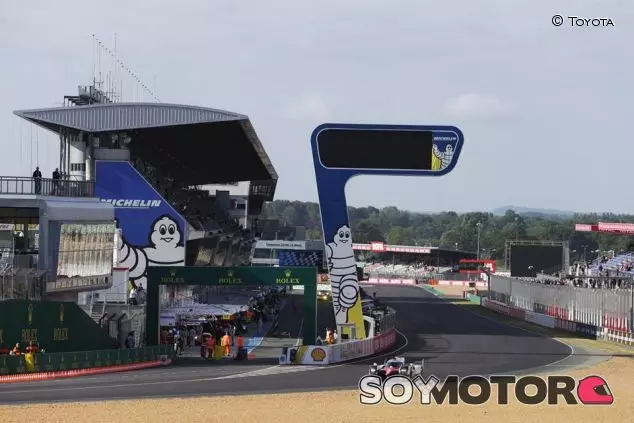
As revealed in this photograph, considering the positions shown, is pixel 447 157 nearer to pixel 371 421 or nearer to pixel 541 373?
pixel 541 373

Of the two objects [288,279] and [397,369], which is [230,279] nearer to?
[288,279]

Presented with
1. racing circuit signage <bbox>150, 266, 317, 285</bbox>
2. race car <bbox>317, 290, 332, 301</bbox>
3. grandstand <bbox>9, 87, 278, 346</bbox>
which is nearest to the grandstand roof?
grandstand <bbox>9, 87, 278, 346</bbox>

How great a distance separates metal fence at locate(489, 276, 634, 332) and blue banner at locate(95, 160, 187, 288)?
25.3 metres

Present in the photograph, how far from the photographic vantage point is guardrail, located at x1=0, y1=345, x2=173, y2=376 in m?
36.5

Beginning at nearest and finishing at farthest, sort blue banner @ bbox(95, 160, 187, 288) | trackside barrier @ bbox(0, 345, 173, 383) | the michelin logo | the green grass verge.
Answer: trackside barrier @ bbox(0, 345, 173, 383) → the green grass verge → blue banner @ bbox(95, 160, 187, 288) → the michelin logo

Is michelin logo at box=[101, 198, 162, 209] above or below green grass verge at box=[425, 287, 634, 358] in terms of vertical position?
above

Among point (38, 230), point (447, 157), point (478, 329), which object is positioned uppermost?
point (447, 157)

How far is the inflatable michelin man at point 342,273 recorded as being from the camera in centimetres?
4916

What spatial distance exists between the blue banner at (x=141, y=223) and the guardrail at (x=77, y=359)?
24952 mm

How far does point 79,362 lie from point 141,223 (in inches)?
1195

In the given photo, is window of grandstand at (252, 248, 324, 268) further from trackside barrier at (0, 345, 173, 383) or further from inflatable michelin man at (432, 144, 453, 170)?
trackside barrier at (0, 345, 173, 383)

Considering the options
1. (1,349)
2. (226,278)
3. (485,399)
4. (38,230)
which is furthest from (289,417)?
(38,230)

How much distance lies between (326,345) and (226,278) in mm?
5684

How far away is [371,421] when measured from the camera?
27.0 metres
